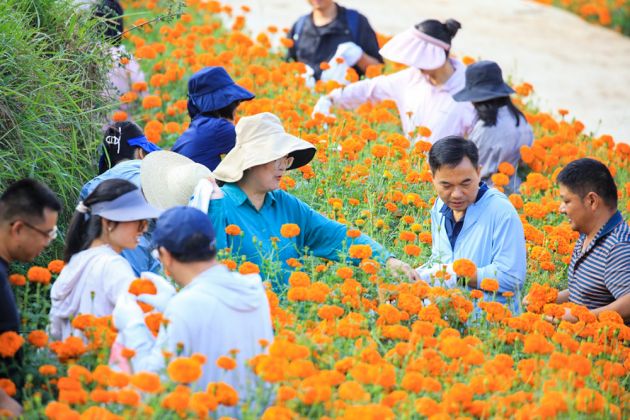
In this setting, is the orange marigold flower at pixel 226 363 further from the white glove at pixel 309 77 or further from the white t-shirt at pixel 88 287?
the white glove at pixel 309 77

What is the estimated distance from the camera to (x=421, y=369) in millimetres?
4004

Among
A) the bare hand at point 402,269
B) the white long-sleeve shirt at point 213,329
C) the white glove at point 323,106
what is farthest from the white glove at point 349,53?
the white long-sleeve shirt at point 213,329

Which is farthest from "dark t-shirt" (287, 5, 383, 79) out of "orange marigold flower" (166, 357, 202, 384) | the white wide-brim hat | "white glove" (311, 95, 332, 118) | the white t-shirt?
"orange marigold flower" (166, 357, 202, 384)

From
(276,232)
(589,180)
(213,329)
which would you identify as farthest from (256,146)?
(589,180)

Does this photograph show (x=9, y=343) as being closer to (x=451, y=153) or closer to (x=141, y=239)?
(x=141, y=239)

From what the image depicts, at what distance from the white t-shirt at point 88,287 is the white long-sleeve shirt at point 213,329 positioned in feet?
1.17

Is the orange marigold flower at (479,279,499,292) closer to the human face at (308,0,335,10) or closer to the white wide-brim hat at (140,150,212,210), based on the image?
the white wide-brim hat at (140,150,212,210)

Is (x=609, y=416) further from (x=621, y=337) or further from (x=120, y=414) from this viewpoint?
(x=120, y=414)

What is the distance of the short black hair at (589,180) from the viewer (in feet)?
17.7

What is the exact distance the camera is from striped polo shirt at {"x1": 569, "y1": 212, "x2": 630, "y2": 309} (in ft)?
17.1

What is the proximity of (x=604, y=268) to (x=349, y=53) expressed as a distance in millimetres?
4283

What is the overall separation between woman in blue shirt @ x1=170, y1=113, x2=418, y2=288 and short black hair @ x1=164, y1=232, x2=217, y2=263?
3.34ft

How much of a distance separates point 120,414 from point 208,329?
0.44 m

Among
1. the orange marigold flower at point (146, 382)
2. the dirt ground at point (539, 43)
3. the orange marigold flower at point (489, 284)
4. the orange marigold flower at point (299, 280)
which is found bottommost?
the dirt ground at point (539, 43)
